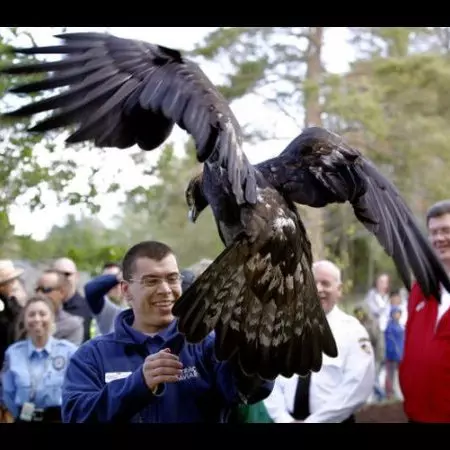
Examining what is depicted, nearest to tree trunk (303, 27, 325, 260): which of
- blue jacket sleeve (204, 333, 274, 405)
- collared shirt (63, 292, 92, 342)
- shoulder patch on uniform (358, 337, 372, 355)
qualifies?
collared shirt (63, 292, 92, 342)

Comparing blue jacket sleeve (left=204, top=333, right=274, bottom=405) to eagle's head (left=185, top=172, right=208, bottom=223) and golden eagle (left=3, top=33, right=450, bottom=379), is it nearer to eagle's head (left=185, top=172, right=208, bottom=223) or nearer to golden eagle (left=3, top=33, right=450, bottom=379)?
golden eagle (left=3, top=33, right=450, bottom=379)

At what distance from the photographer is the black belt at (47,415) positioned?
3.40 metres

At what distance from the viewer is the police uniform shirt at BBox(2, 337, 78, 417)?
136 inches

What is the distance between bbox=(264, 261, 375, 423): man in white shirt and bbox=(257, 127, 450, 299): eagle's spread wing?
45.0 inches

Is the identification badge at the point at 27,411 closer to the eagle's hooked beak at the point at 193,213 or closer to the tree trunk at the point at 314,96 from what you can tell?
the eagle's hooked beak at the point at 193,213

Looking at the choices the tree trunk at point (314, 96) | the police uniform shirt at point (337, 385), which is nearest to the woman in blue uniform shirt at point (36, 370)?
the police uniform shirt at point (337, 385)

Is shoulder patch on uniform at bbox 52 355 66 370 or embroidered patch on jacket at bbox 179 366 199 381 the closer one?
embroidered patch on jacket at bbox 179 366 199 381

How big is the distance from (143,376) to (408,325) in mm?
1544

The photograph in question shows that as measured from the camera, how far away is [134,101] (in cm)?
182

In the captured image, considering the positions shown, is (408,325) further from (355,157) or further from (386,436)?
(355,157)

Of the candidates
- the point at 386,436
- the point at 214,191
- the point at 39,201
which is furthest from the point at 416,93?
the point at 214,191

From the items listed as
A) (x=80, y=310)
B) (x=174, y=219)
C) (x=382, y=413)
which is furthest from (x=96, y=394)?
(x=174, y=219)

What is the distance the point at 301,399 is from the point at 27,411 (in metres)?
1.15
